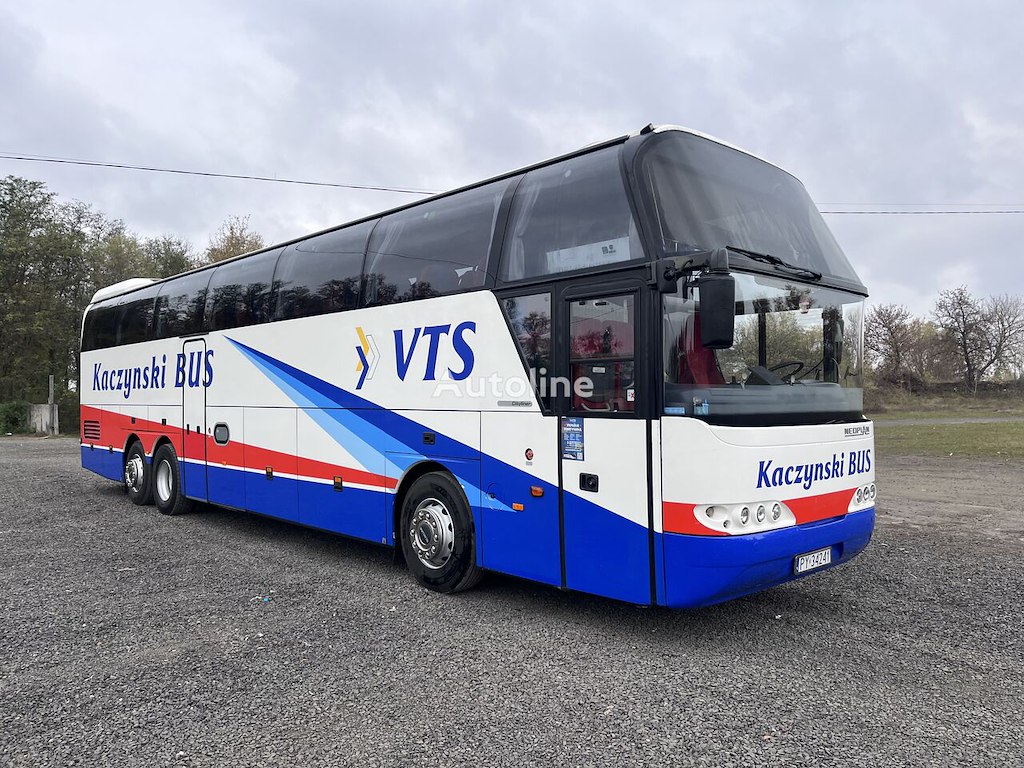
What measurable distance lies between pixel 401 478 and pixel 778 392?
11.1 feet

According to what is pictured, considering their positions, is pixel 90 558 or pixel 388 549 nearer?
pixel 90 558

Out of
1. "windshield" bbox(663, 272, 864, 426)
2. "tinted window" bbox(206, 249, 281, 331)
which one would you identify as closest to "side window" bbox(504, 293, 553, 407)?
"windshield" bbox(663, 272, 864, 426)

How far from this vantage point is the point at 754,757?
344cm

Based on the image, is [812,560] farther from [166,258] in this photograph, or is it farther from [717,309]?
[166,258]

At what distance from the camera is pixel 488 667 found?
15.1 ft

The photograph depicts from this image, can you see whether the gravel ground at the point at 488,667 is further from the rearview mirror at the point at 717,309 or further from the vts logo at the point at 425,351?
the rearview mirror at the point at 717,309

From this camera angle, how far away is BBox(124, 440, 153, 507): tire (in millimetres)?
11312

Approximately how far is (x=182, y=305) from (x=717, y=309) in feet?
27.7

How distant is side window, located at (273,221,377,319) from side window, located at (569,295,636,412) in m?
2.92

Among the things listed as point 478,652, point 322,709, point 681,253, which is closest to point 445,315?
point 681,253

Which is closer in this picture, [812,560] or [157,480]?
[812,560]

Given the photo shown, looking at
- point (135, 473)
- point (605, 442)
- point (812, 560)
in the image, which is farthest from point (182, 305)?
point (812, 560)

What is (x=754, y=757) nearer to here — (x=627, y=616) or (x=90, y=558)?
(x=627, y=616)

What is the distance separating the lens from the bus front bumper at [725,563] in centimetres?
459
